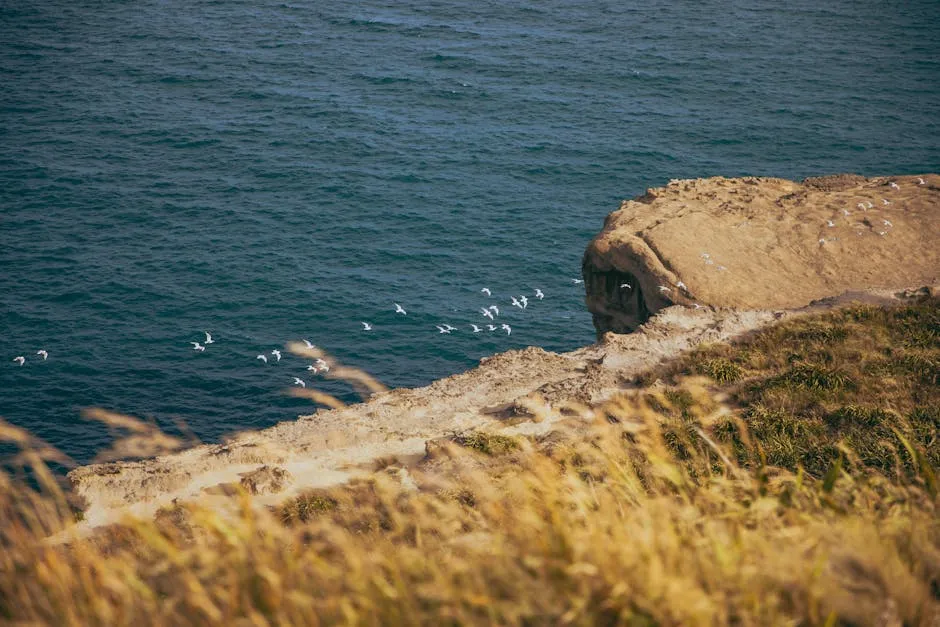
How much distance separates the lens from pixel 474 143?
207 feet

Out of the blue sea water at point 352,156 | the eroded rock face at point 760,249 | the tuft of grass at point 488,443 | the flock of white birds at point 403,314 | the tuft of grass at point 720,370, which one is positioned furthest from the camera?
the blue sea water at point 352,156

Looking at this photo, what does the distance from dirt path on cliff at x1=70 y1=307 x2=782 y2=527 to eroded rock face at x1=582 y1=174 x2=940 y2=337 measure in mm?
1868

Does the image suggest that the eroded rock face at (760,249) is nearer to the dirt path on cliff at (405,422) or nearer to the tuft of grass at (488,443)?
the dirt path on cliff at (405,422)

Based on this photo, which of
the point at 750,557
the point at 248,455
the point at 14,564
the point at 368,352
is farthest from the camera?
the point at 368,352

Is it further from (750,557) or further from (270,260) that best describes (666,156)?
(750,557)

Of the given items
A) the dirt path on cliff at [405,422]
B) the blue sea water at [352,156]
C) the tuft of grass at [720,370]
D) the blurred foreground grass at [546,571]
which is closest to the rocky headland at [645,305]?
the dirt path on cliff at [405,422]

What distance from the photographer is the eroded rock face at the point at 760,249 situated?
2603cm

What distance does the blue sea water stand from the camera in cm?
4081

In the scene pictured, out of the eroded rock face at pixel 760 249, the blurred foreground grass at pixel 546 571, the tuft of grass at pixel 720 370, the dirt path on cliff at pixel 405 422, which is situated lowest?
the dirt path on cliff at pixel 405 422

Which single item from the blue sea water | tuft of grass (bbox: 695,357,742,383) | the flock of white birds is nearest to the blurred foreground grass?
tuft of grass (bbox: 695,357,742,383)

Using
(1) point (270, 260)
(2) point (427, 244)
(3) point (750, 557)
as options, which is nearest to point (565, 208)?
(2) point (427, 244)

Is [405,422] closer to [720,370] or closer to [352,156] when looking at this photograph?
[720,370]

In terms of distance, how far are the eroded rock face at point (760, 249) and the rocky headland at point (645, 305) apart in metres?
0.05

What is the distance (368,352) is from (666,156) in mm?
30784
